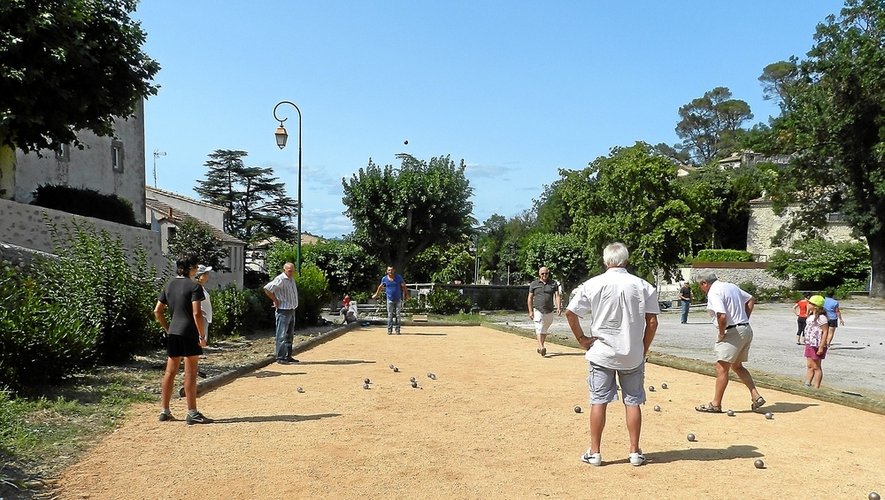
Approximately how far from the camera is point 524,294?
38.6 meters

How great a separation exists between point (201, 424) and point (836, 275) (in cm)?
4488

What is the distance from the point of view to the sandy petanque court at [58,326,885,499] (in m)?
5.12

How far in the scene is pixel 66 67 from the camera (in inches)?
581

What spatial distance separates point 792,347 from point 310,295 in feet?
44.8

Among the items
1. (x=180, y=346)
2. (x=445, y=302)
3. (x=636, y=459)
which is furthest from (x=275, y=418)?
(x=445, y=302)

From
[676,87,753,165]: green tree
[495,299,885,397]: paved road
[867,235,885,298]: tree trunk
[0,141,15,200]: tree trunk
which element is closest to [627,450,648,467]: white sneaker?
[495,299,885,397]: paved road

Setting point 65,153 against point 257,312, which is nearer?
point 257,312

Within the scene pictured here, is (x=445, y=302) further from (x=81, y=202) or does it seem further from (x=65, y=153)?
(x=65, y=153)

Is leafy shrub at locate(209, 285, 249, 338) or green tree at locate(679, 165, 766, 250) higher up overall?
green tree at locate(679, 165, 766, 250)

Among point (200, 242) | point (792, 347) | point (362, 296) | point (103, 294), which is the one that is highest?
point (200, 242)

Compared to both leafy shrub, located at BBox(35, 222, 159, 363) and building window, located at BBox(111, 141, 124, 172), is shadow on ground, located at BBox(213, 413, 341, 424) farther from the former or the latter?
building window, located at BBox(111, 141, 124, 172)

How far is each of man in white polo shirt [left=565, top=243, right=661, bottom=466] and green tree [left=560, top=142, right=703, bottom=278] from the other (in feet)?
135

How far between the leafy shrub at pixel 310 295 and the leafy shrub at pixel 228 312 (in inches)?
120

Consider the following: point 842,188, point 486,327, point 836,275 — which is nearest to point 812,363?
point 486,327
